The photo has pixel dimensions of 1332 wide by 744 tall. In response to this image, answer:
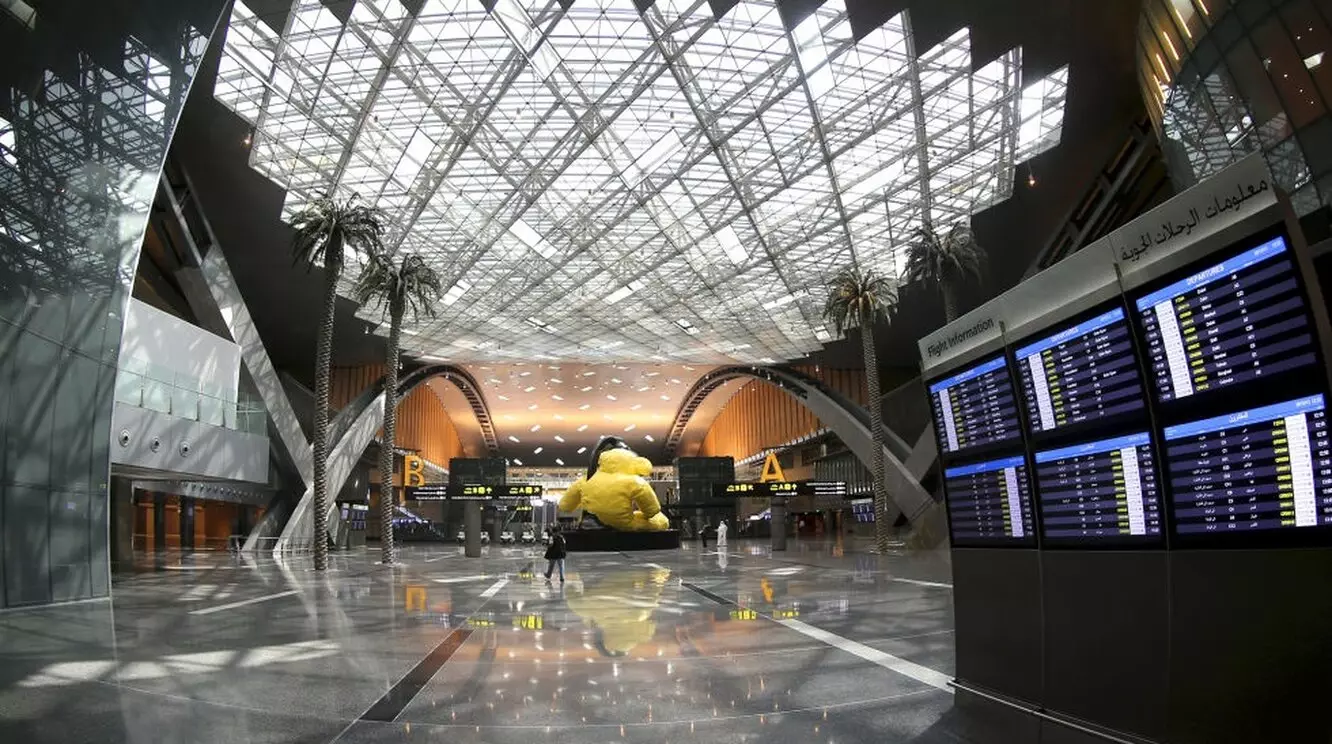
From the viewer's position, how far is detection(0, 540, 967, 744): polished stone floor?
19.3 ft

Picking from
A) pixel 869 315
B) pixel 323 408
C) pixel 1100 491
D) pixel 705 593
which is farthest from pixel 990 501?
pixel 869 315

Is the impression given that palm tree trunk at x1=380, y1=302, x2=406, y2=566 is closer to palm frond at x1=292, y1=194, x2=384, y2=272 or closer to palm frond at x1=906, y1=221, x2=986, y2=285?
palm frond at x1=292, y1=194, x2=384, y2=272

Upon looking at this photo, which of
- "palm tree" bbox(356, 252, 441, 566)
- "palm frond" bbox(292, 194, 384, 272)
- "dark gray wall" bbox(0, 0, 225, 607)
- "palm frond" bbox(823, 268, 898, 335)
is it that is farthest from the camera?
"palm frond" bbox(823, 268, 898, 335)

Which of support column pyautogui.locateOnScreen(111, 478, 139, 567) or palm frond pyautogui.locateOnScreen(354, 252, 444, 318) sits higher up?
palm frond pyautogui.locateOnScreen(354, 252, 444, 318)

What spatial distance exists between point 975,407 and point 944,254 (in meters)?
35.1

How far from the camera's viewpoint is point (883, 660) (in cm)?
859

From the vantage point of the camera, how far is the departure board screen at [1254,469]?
4.10 meters

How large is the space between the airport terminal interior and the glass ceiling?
217mm

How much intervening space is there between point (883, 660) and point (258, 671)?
6.61 m

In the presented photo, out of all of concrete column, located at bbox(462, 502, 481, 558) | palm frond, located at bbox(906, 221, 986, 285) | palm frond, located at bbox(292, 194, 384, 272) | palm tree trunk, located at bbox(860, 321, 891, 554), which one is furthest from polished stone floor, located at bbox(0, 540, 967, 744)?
palm frond, located at bbox(906, 221, 986, 285)

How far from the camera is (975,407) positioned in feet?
22.6

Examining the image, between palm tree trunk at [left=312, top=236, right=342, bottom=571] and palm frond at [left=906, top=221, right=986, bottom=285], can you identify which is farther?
palm frond at [left=906, top=221, right=986, bottom=285]

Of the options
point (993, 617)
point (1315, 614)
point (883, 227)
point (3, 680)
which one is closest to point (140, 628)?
point (3, 680)

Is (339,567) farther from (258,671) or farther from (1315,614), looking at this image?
(1315,614)
